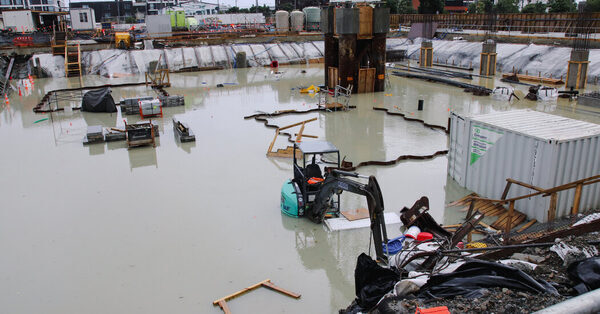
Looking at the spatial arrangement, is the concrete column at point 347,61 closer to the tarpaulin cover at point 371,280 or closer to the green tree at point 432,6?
the tarpaulin cover at point 371,280

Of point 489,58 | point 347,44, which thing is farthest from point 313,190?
point 489,58

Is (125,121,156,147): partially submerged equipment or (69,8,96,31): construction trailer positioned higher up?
(69,8,96,31): construction trailer

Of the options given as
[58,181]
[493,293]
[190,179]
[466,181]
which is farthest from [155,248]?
[466,181]

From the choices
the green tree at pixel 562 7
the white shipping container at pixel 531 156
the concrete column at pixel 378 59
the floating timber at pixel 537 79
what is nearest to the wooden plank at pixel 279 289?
the white shipping container at pixel 531 156

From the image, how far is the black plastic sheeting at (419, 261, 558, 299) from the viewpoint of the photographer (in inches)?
215

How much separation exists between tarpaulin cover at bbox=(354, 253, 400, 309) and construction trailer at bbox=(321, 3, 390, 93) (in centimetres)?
2173

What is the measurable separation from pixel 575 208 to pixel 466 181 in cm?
305

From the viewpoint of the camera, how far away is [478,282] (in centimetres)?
573

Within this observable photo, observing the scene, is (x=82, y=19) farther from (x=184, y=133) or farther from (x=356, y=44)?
(x=184, y=133)

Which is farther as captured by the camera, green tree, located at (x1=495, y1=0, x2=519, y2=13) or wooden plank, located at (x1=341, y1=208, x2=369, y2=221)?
green tree, located at (x1=495, y1=0, x2=519, y2=13)

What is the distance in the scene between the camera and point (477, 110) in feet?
73.5

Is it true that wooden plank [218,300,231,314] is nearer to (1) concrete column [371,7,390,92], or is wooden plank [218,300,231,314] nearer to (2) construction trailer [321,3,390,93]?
(2) construction trailer [321,3,390,93]

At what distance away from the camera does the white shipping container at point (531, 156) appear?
396 inches

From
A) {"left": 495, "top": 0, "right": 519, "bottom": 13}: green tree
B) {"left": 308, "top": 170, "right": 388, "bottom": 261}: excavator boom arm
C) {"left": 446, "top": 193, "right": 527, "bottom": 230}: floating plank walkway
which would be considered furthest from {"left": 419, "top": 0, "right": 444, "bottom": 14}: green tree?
{"left": 308, "top": 170, "right": 388, "bottom": 261}: excavator boom arm
